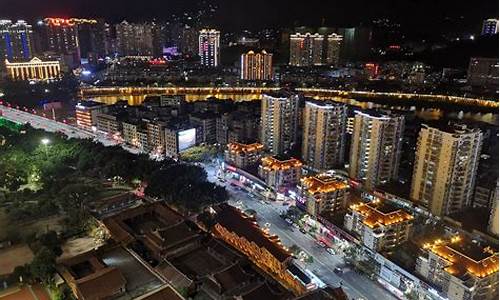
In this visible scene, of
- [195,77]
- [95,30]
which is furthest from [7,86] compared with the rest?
[95,30]

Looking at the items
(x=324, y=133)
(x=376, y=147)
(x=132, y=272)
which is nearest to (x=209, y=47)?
(x=324, y=133)

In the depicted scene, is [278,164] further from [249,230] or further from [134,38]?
[134,38]

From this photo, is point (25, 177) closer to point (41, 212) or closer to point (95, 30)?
point (41, 212)

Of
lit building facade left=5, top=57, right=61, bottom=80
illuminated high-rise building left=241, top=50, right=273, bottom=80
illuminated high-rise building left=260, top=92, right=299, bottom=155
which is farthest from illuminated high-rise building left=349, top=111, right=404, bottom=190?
lit building facade left=5, top=57, right=61, bottom=80

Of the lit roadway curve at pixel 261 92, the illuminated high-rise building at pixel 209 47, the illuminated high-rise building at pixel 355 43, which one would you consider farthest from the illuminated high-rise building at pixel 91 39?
the illuminated high-rise building at pixel 355 43

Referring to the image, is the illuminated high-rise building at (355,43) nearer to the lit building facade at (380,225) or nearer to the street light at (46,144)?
the street light at (46,144)

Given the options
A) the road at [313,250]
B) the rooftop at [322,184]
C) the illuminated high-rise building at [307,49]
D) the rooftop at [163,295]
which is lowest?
the road at [313,250]
